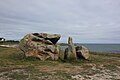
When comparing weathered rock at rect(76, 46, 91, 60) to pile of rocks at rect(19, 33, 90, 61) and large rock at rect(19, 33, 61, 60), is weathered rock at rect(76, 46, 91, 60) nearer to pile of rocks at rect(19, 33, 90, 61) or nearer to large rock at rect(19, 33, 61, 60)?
pile of rocks at rect(19, 33, 90, 61)

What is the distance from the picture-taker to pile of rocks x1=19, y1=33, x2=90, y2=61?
22.8 m

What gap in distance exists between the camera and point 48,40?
976 inches

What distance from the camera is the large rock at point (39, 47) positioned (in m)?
22.7

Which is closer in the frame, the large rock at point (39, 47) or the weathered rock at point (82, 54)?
the large rock at point (39, 47)

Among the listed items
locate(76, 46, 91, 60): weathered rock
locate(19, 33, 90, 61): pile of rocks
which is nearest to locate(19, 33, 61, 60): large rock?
locate(19, 33, 90, 61): pile of rocks

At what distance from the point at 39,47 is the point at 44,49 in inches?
27.1

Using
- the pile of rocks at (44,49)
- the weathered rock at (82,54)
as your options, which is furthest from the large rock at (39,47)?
the weathered rock at (82,54)

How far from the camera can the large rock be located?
2270 cm

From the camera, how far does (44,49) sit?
2328cm

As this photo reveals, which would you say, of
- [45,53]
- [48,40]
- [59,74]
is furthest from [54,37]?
[59,74]

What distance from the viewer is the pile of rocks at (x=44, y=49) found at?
22.8m

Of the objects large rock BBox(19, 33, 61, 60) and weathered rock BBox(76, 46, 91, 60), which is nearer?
large rock BBox(19, 33, 61, 60)

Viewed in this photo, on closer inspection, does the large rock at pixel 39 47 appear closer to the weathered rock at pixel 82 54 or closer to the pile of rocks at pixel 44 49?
the pile of rocks at pixel 44 49

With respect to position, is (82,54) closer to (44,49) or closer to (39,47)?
(44,49)
